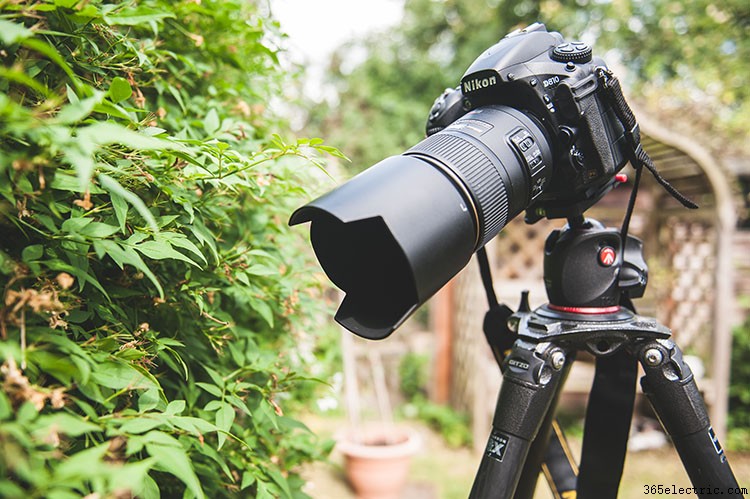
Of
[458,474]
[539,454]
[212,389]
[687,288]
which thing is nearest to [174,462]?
[212,389]

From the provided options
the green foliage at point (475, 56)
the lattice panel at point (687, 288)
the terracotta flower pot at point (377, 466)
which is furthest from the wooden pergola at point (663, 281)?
the green foliage at point (475, 56)

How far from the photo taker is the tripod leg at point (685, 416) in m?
0.76

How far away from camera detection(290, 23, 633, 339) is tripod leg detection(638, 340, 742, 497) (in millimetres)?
269

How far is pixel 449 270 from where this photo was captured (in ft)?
2.06

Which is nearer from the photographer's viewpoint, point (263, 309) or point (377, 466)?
point (263, 309)

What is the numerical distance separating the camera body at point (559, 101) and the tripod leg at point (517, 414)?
25cm

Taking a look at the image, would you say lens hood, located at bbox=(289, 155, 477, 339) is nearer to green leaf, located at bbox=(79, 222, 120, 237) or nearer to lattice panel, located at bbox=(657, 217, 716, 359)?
green leaf, located at bbox=(79, 222, 120, 237)

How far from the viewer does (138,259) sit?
1.77ft

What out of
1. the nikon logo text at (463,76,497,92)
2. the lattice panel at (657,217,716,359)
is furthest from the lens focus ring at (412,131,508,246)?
the lattice panel at (657,217,716,359)

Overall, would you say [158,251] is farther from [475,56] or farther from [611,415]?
[475,56]

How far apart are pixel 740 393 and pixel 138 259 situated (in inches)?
126

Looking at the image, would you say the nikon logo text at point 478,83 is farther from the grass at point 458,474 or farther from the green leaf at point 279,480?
the grass at point 458,474

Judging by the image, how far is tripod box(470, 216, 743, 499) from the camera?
0.76 meters

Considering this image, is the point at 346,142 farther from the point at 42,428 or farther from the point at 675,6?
the point at 42,428
